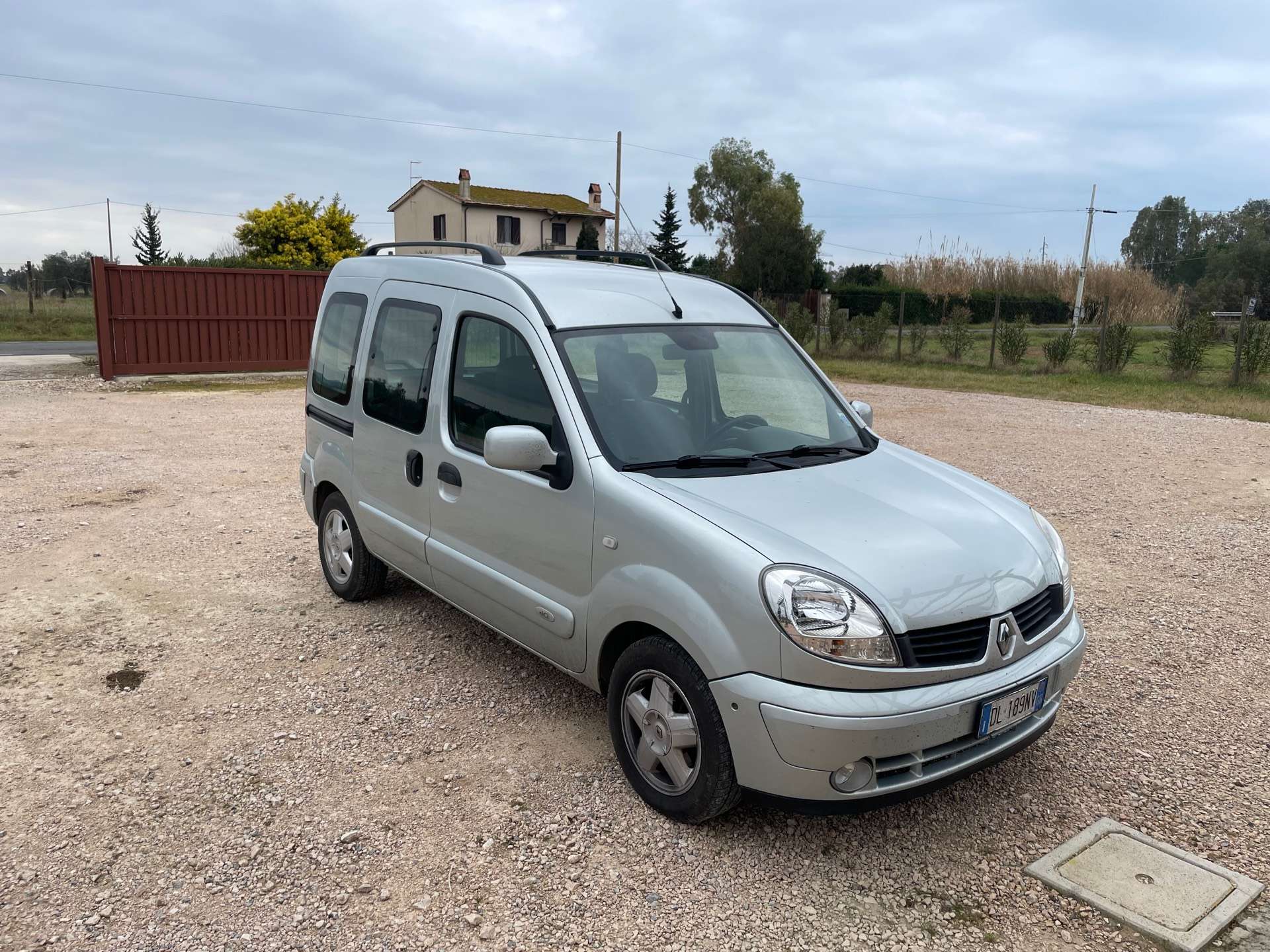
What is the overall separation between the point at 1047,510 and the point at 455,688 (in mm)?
5551

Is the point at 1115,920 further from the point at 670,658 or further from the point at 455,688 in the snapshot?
the point at 455,688

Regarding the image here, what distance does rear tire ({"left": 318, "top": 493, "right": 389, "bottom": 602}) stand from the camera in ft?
16.8

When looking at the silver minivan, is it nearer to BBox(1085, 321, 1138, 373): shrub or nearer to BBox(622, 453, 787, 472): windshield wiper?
BBox(622, 453, 787, 472): windshield wiper

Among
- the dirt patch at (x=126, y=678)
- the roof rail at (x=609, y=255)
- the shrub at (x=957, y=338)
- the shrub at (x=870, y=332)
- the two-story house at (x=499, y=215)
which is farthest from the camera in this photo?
the two-story house at (x=499, y=215)

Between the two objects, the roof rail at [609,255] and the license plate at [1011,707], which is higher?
the roof rail at [609,255]

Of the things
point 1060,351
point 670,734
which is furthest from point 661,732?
point 1060,351

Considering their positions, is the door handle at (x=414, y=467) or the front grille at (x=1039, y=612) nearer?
the front grille at (x=1039, y=612)

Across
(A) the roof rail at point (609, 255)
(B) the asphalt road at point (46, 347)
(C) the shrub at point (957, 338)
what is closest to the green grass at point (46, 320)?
(B) the asphalt road at point (46, 347)

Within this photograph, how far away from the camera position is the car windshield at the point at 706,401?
351 cm

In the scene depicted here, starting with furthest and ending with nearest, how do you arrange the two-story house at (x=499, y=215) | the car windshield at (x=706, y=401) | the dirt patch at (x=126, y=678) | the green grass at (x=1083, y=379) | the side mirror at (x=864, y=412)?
the two-story house at (x=499, y=215), the green grass at (x=1083, y=379), the side mirror at (x=864, y=412), the dirt patch at (x=126, y=678), the car windshield at (x=706, y=401)

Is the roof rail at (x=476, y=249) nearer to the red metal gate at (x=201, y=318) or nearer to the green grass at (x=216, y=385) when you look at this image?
the green grass at (x=216, y=385)

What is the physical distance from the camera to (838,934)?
2.68 meters

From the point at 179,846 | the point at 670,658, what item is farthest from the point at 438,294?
the point at 179,846

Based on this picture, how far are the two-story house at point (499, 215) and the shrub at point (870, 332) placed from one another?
26.6 m
